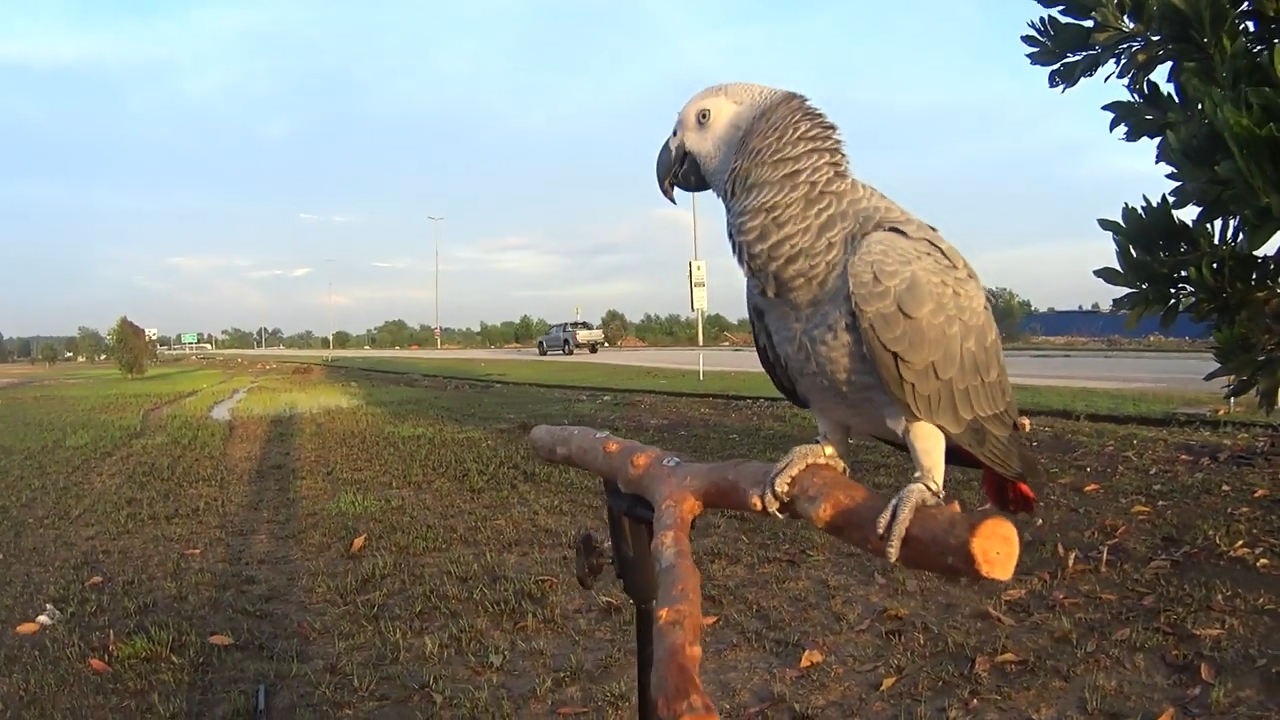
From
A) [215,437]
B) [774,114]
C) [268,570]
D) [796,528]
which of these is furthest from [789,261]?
[215,437]

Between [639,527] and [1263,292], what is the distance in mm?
2939

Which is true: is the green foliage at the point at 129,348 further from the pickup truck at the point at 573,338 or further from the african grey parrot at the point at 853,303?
the african grey parrot at the point at 853,303

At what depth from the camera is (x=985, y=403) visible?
2262 mm

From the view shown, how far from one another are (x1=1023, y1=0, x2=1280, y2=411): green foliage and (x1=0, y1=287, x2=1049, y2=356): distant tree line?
19225mm

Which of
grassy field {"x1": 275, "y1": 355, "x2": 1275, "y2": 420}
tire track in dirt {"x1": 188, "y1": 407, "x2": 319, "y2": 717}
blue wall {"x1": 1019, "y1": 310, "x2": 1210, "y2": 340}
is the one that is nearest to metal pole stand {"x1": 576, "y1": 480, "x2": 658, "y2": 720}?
tire track in dirt {"x1": 188, "y1": 407, "x2": 319, "y2": 717}

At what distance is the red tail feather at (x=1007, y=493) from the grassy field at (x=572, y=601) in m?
1.01

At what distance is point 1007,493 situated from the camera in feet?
7.71

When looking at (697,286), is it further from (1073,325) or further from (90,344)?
(90,344)

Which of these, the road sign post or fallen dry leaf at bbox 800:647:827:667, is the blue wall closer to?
the road sign post

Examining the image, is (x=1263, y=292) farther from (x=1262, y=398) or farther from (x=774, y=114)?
(x=774, y=114)

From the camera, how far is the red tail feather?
2.31 m

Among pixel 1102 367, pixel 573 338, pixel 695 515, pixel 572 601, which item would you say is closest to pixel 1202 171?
pixel 695 515

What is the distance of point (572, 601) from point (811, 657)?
1.24m

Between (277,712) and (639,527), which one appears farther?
(277,712)
